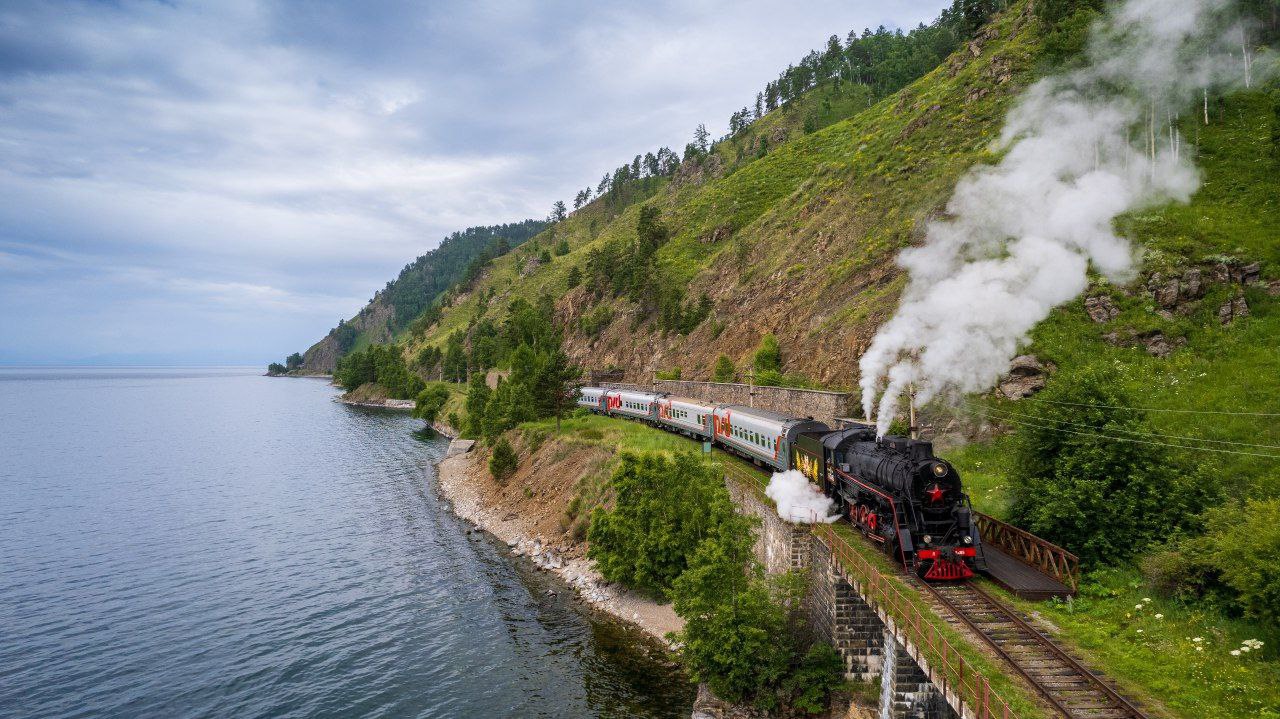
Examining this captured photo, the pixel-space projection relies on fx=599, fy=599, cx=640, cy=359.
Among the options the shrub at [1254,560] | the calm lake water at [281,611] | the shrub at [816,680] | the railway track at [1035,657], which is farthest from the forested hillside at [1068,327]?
the calm lake water at [281,611]

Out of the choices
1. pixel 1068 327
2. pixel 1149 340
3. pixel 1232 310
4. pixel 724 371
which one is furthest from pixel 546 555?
pixel 1232 310

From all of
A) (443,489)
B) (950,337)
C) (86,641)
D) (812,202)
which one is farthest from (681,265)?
(86,641)

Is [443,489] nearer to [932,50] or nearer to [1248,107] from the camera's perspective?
[1248,107]

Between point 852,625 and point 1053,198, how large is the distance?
134 ft

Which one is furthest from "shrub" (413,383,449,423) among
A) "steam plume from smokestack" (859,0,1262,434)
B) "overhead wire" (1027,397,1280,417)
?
"overhead wire" (1027,397,1280,417)

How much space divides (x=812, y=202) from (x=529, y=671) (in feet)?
237

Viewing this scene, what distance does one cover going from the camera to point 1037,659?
14.7 m

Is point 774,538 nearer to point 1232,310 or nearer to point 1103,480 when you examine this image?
point 1103,480

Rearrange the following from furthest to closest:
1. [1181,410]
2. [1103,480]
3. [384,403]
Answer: [384,403] → [1181,410] → [1103,480]

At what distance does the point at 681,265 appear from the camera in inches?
4240

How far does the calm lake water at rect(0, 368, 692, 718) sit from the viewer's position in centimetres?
2609

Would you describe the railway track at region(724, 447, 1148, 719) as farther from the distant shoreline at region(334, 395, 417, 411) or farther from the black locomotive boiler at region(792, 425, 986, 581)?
the distant shoreline at region(334, 395, 417, 411)

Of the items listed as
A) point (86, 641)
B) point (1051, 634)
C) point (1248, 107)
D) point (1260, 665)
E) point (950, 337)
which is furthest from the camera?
point (1248, 107)

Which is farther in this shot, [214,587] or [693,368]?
[693,368]
